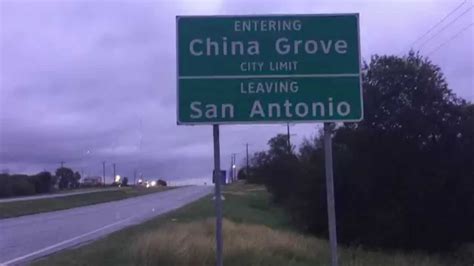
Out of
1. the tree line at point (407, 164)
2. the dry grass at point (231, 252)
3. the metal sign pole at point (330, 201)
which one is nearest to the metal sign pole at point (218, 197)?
the metal sign pole at point (330, 201)

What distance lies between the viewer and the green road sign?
965 centimetres

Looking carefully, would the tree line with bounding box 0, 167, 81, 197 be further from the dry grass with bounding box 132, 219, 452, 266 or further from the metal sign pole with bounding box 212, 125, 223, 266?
the metal sign pole with bounding box 212, 125, 223, 266

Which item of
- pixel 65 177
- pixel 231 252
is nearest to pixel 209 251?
pixel 231 252

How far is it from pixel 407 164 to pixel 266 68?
25.7 metres

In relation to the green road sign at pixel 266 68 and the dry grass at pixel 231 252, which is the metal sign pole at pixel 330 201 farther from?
the dry grass at pixel 231 252

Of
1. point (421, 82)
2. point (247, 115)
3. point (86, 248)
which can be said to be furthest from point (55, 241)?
point (247, 115)

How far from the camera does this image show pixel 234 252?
18.1 m

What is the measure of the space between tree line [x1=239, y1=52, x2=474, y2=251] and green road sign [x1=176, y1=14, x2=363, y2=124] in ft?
81.8

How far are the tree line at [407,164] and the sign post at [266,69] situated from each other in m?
24.9

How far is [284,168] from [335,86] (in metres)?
48.8

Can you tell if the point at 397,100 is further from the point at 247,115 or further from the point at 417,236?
the point at 247,115

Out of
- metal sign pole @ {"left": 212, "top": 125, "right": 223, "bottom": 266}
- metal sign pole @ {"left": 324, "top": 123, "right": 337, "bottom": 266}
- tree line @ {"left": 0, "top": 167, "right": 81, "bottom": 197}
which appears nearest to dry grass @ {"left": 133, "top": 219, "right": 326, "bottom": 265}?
metal sign pole @ {"left": 212, "top": 125, "right": 223, "bottom": 266}

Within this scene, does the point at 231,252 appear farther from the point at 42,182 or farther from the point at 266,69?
the point at 42,182

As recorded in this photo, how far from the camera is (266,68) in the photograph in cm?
970
